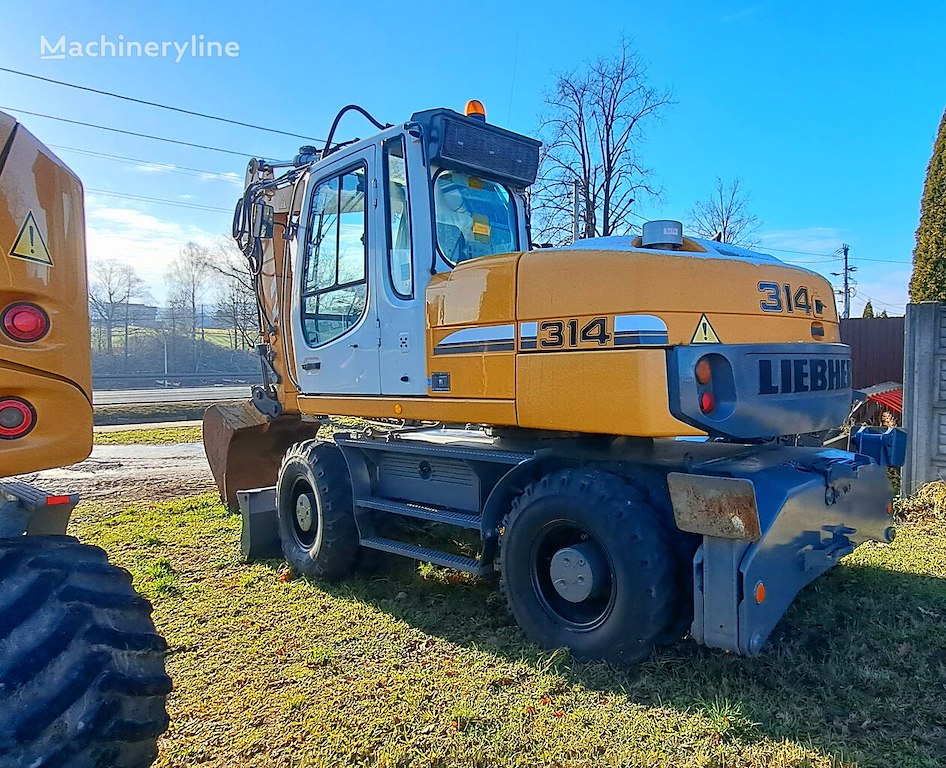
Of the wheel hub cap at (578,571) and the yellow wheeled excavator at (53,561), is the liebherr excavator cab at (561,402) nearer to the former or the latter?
the wheel hub cap at (578,571)

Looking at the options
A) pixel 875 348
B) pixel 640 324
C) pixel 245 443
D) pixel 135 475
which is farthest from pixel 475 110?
pixel 875 348

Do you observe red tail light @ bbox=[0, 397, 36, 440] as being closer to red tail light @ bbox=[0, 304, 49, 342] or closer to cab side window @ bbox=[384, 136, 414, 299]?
red tail light @ bbox=[0, 304, 49, 342]

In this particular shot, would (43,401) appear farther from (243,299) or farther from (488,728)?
(243,299)

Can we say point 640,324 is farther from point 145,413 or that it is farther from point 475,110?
point 145,413

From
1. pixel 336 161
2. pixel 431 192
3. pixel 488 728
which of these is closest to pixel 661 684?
pixel 488 728

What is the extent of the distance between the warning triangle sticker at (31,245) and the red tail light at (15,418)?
387 millimetres

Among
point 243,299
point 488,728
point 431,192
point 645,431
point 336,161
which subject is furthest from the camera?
point 243,299

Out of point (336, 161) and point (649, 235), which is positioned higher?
point (336, 161)

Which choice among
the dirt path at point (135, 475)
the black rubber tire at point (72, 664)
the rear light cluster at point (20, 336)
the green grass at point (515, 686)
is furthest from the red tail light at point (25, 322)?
the dirt path at point (135, 475)

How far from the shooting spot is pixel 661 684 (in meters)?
3.52

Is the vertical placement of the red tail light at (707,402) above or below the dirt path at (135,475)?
above

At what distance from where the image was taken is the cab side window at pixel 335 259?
5.11m

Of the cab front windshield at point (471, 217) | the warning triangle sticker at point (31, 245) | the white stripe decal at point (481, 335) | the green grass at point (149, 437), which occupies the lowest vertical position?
the green grass at point (149, 437)

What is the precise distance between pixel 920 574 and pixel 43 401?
539cm
